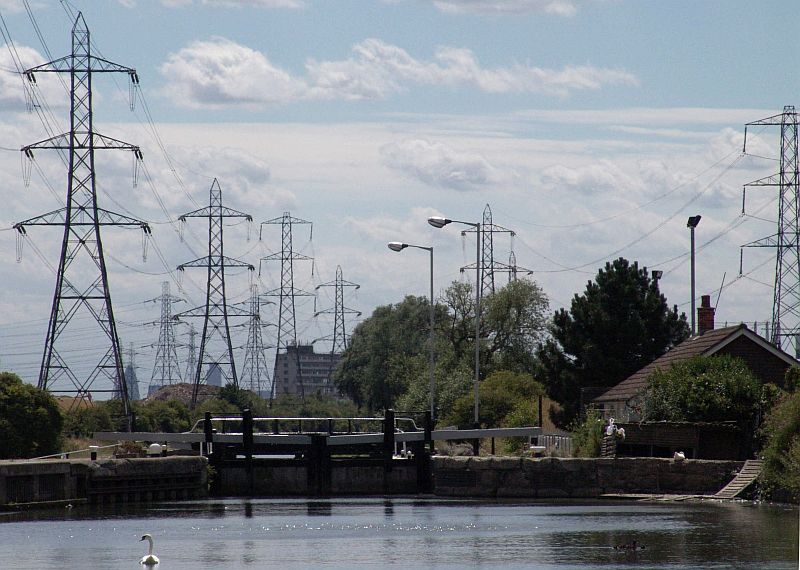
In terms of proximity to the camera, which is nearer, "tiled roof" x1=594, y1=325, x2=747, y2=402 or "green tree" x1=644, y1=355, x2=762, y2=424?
"green tree" x1=644, y1=355, x2=762, y2=424

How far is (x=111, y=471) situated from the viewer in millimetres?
52500

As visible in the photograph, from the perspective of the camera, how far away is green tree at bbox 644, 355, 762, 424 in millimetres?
52688

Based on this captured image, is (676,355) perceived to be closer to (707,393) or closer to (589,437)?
(589,437)

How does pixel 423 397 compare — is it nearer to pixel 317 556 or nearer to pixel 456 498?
pixel 456 498

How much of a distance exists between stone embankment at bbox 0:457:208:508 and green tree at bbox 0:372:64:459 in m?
6.27

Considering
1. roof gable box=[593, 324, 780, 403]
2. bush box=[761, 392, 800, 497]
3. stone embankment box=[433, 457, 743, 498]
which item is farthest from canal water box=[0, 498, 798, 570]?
roof gable box=[593, 324, 780, 403]

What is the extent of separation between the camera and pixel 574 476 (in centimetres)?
5416

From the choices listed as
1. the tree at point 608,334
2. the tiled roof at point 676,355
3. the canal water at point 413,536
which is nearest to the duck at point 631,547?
the canal water at point 413,536

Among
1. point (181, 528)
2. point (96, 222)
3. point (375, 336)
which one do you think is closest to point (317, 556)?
point (181, 528)

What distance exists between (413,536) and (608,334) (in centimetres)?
3532

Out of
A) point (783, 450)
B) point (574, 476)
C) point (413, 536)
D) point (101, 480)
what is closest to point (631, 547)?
point (413, 536)

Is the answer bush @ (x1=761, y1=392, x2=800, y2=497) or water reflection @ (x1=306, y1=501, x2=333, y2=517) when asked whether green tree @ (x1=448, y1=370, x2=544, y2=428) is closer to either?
water reflection @ (x1=306, y1=501, x2=333, y2=517)

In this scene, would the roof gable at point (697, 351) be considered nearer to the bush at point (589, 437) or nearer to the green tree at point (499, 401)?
the bush at point (589, 437)

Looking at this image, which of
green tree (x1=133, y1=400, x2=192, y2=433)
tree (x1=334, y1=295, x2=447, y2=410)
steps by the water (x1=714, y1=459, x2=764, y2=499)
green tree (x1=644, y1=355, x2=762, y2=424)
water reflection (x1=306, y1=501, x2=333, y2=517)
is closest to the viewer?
water reflection (x1=306, y1=501, x2=333, y2=517)
